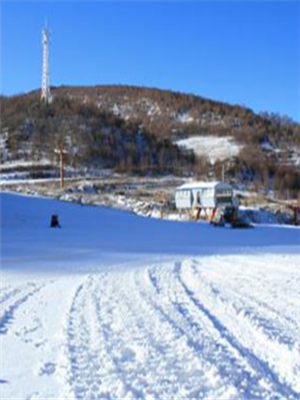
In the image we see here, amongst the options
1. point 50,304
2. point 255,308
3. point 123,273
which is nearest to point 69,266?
point 123,273

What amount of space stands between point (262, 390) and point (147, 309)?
3336 mm

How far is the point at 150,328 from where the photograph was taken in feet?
22.3

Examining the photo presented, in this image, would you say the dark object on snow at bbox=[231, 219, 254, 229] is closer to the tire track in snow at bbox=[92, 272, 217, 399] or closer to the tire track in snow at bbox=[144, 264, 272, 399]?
the tire track in snow at bbox=[144, 264, 272, 399]

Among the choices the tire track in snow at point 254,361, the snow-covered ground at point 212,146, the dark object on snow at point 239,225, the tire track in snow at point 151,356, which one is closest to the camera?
the tire track in snow at point 254,361

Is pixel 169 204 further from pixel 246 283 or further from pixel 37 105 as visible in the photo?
pixel 37 105

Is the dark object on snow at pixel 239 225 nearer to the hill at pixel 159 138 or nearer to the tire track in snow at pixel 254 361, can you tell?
the tire track in snow at pixel 254 361

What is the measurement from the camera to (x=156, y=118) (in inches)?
6560

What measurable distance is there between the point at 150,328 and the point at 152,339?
0.49m

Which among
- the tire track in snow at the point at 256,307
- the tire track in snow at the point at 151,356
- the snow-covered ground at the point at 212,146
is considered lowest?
the tire track in snow at the point at 256,307

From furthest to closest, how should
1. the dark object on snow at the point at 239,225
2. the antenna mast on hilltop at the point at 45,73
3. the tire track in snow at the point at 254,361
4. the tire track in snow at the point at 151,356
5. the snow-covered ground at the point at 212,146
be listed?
the snow-covered ground at the point at 212,146
the antenna mast on hilltop at the point at 45,73
the dark object on snow at the point at 239,225
the tire track in snow at the point at 151,356
the tire track in snow at the point at 254,361

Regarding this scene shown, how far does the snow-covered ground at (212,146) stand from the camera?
127575 mm

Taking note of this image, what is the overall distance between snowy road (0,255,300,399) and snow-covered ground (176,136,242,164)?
11002 centimetres

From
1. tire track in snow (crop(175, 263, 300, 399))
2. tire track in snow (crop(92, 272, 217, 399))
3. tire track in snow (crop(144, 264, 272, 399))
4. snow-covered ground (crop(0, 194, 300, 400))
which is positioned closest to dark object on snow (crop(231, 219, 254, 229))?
snow-covered ground (crop(0, 194, 300, 400))

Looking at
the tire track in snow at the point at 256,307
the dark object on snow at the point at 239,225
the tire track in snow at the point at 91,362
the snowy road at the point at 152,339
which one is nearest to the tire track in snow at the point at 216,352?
the snowy road at the point at 152,339
